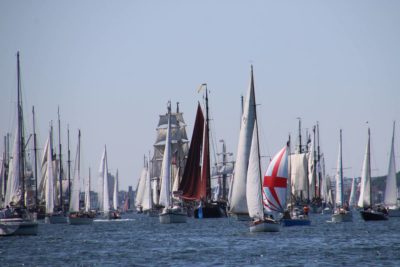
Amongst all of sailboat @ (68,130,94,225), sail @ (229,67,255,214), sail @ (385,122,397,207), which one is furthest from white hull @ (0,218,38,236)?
sail @ (385,122,397,207)

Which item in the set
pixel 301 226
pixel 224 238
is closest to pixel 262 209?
pixel 224 238

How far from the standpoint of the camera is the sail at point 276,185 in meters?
74.9

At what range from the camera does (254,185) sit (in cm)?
7094

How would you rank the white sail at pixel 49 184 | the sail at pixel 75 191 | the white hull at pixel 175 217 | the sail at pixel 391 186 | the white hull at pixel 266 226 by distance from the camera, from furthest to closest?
the white sail at pixel 49 184, the sail at pixel 75 191, the sail at pixel 391 186, the white hull at pixel 175 217, the white hull at pixel 266 226

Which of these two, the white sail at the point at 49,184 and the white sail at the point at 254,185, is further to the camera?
the white sail at the point at 49,184

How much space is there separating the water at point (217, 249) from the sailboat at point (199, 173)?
34030 mm

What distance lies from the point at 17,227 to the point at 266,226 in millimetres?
19150

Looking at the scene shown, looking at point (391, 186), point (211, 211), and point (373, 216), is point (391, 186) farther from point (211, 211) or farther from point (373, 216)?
point (211, 211)

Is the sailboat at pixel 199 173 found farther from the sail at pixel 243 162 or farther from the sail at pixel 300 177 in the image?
the sail at pixel 243 162

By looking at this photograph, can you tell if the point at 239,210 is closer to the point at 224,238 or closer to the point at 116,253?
the point at 224,238

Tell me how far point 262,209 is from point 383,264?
20539 mm

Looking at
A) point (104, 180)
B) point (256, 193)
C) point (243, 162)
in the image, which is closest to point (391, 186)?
point (104, 180)

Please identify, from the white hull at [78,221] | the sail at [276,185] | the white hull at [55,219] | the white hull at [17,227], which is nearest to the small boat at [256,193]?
the sail at [276,185]

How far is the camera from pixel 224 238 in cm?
7350
